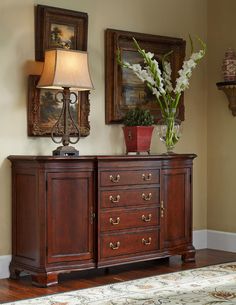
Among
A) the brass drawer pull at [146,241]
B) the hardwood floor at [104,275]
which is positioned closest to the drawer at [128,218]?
the brass drawer pull at [146,241]

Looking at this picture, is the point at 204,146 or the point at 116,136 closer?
the point at 116,136

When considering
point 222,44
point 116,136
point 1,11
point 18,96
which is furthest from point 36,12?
point 222,44

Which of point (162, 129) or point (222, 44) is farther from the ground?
point (222, 44)

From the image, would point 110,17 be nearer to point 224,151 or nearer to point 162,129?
point 162,129

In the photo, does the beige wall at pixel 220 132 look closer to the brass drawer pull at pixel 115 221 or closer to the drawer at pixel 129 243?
the drawer at pixel 129 243

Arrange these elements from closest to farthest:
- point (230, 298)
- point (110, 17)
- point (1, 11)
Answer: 1. point (230, 298)
2. point (1, 11)
3. point (110, 17)

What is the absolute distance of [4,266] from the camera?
425 centimetres

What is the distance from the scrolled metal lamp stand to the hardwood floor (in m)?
0.87

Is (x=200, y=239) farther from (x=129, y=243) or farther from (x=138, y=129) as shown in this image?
(x=138, y=129)

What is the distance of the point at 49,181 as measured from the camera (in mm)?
3996

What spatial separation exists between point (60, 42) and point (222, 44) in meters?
1.62

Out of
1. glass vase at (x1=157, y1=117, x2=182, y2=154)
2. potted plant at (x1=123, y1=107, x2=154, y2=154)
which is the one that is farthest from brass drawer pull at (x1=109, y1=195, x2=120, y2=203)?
glass vase at (x1=157, y1=117, x2=182, y2=154)

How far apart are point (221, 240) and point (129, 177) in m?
1.43

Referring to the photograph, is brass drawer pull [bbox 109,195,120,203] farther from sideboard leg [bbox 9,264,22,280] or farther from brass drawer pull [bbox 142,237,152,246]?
sideboard leg [bbox 9,264,22,280]
